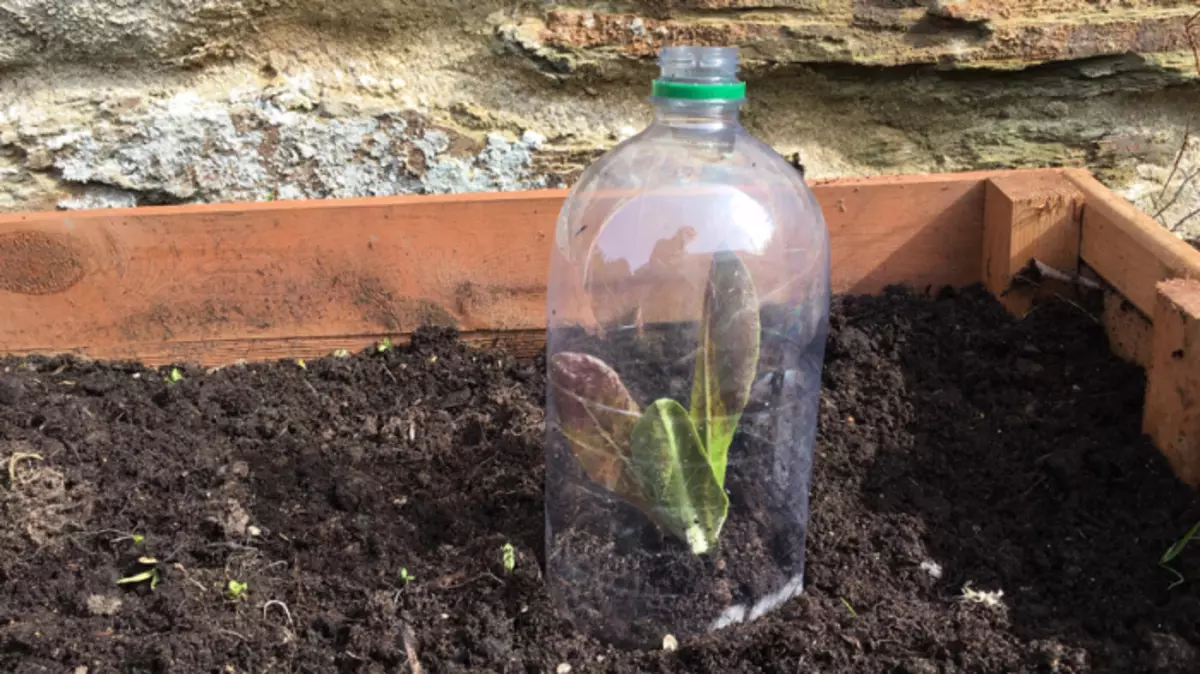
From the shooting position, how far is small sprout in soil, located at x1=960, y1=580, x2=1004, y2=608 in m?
1.22

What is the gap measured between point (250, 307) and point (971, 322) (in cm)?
127

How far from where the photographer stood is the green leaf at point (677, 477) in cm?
120

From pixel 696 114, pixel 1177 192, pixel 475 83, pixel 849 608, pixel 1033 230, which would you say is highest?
pixel 696 114

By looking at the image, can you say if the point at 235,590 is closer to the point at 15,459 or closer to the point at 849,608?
the point at 15,459

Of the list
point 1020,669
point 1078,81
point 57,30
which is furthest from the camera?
point 1078,81

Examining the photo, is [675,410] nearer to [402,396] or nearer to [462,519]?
[462,519]

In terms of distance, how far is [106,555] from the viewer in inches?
52.9

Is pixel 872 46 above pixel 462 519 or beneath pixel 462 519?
above

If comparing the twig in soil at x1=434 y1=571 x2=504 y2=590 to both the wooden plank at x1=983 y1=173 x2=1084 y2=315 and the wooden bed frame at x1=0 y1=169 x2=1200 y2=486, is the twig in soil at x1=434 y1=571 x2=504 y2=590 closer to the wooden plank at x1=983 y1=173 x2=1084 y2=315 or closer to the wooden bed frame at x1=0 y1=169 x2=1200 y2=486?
the wooden bed frame at x1=0 y1=169 x2=1200 y2=486

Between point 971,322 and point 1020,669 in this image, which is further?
point 971,322

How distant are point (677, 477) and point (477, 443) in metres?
0.47

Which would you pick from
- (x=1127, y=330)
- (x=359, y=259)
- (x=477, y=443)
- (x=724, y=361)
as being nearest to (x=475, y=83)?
(x=359, y=259)

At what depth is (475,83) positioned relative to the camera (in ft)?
6.51

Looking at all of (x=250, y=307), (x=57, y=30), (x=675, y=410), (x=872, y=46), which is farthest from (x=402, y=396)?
(x=872, y=46)
